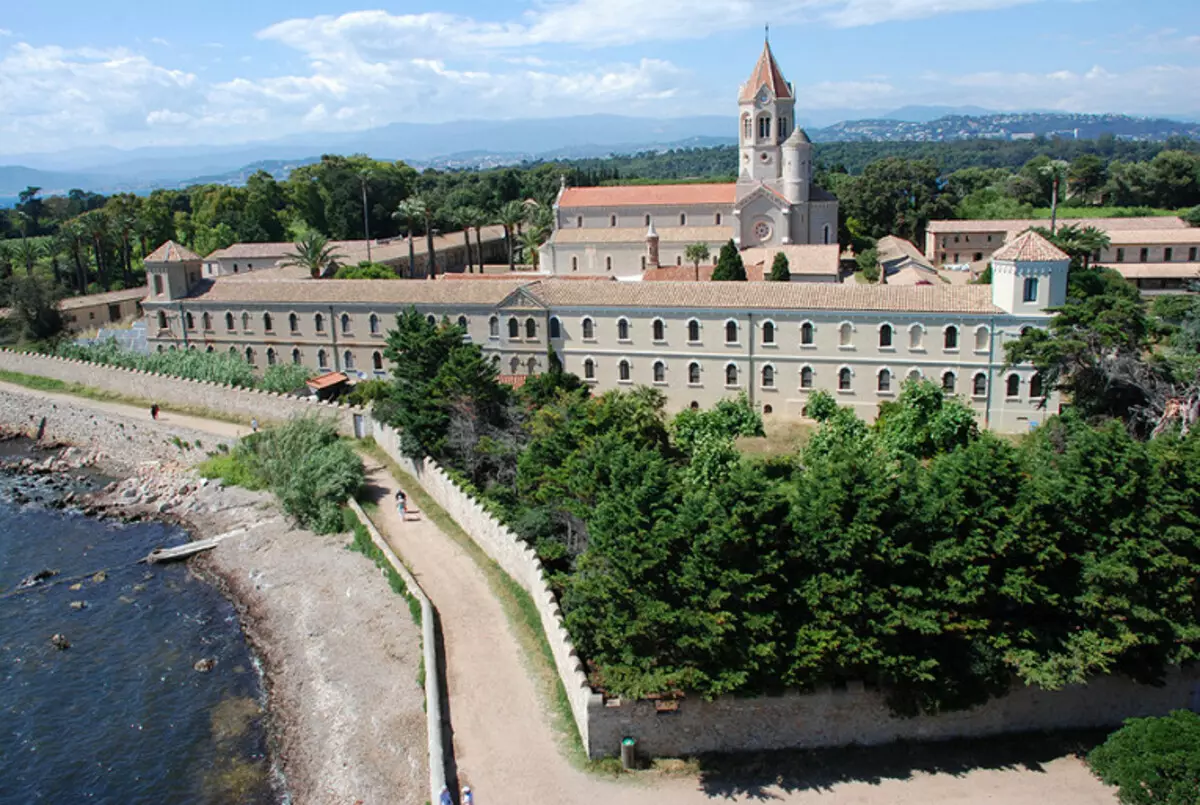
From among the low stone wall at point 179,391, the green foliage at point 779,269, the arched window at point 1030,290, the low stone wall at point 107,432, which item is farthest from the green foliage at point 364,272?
the arched window at point 1030,290

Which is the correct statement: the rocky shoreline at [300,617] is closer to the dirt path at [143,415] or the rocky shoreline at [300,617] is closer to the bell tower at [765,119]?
the dirt path at [143,415]

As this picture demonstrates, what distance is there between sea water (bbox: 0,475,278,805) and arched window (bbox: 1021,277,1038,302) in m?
33.1

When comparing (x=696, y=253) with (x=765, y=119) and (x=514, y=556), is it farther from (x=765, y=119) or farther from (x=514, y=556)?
(x=514, y=556)

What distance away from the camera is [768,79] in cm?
7006

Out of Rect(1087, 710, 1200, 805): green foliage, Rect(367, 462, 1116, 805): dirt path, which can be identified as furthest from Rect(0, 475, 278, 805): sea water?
Rect(1087, 710, 1200, 805): green foliage

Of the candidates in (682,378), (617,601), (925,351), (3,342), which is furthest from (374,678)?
(3,342)

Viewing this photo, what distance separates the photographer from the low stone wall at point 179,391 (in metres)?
47.8

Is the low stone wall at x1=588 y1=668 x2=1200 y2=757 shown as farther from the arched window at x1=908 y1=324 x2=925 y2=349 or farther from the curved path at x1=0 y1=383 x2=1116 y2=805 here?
the arched window at x1=908 y1=324 x2=925 y2=349

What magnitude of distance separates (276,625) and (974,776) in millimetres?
21662

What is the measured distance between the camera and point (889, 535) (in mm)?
22844

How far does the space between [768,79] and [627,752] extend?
58572 millimetres

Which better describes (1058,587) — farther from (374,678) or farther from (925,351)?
(925,351)

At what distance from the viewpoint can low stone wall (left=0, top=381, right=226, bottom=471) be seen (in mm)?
48656

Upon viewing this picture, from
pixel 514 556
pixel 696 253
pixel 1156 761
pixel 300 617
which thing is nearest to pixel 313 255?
pixel 696 253
